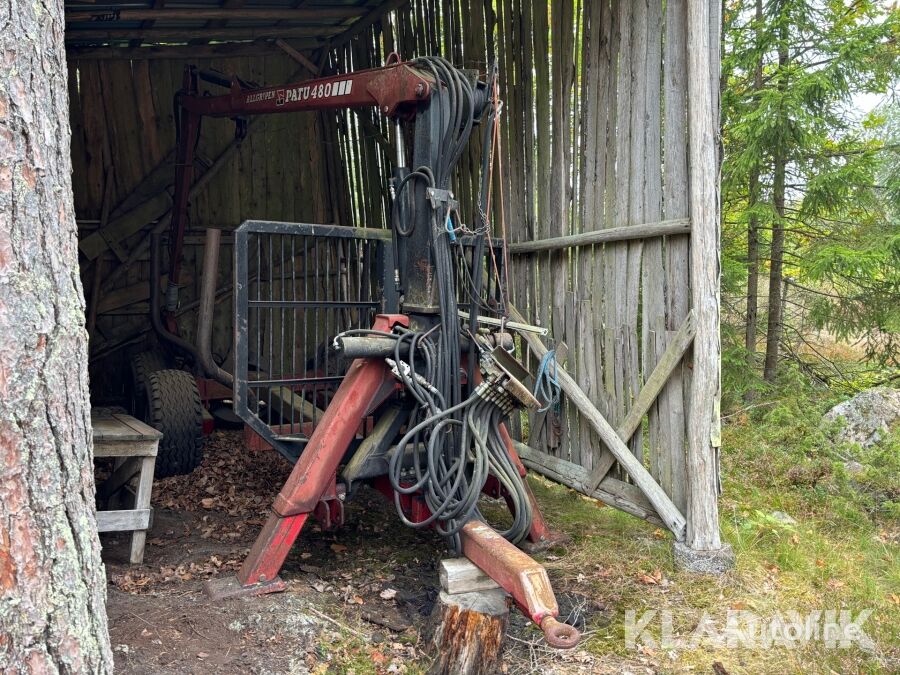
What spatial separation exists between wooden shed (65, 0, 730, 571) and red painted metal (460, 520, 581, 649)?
4.06 ft

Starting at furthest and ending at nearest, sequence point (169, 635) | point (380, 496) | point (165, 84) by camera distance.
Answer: point (165, 84) < point (380, 496) < point (169, 635)

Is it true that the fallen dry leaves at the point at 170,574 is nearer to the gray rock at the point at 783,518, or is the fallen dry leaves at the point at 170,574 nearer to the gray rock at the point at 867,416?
the gray rock at the point at 783,518

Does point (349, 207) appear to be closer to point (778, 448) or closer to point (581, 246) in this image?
point (581, 246)

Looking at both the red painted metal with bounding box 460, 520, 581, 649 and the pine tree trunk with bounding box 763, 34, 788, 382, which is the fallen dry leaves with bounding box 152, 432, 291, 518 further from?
the pine tree trunk with bounding box 763, 34, 788, 382

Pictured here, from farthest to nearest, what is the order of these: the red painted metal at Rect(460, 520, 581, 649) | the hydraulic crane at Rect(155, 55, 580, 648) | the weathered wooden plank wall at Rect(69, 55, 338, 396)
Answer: the weathered wooden plank wall at Rect(69, 55, 338, 396)
the hydraulic crane at Rect(155, 55, 580, 648)
the red painted metal at Rect(460, 520, 581, 649)

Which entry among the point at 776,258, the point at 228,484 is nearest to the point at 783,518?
the point at 776,258

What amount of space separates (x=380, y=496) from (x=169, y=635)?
2.27 m

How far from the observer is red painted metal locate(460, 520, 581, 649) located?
7.61ft

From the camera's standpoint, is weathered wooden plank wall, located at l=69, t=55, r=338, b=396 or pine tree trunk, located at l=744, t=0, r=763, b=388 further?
weathered wooden plank wall, located at l=69, t=55, r=338, b=396

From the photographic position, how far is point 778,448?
5.13 m

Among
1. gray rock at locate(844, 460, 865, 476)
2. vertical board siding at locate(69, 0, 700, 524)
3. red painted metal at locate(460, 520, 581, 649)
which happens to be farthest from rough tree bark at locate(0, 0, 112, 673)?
gray rock at locate(844, 460, 865, 476)

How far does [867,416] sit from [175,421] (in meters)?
5.01

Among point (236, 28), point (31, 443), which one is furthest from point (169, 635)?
point (236, 28)

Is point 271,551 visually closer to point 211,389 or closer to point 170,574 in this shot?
point 170,574
